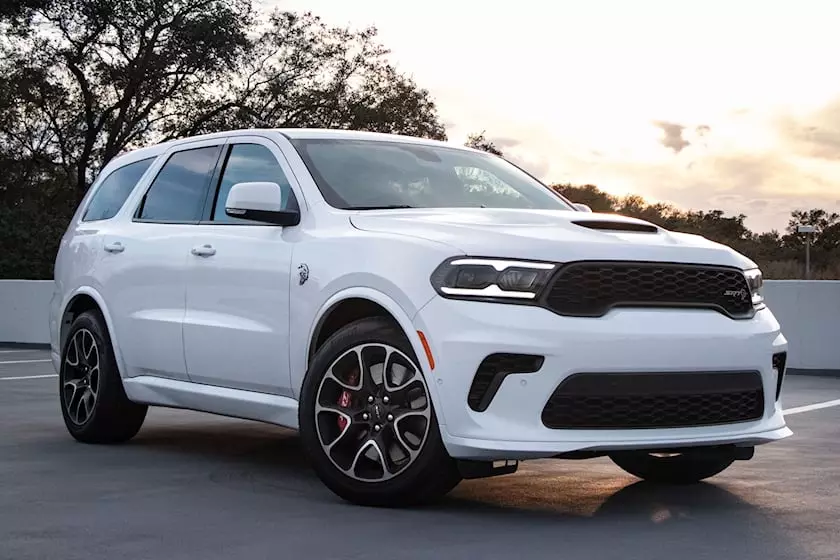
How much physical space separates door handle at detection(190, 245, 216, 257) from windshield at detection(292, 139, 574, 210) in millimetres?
731

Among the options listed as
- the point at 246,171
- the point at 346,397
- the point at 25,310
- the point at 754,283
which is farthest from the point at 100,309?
the point at 25,310

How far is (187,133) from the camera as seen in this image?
44000 millimetres

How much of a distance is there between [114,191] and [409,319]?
382 centimetres

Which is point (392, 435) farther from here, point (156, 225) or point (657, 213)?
Answer: point (657, 213)

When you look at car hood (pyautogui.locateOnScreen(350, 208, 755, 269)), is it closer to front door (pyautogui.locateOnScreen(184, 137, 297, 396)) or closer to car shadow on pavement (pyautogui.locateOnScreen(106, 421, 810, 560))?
front door (pyautogui.locateOnScreen(184, 137, 297, 396))

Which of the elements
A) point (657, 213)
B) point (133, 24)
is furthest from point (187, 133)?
point (657, 213)

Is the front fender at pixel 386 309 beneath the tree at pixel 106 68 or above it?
A: beneath

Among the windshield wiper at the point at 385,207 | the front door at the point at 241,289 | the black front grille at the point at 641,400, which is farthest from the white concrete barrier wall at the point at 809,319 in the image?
the black front grille at the point at 641,400

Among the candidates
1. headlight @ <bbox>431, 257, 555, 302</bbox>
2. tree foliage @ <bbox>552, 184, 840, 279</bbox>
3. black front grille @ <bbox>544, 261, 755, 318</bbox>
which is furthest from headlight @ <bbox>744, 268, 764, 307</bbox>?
tree foliage @ <bbox>552, 184, 840, 279</bbox>

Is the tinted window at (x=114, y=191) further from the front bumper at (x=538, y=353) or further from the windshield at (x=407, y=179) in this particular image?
the front bumper at (x=538, y=353)

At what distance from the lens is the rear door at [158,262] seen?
7.61 meters

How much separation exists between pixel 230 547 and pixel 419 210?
205cm

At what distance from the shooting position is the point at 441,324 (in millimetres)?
5613

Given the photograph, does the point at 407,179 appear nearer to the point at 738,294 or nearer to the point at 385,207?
the point at 385,207
